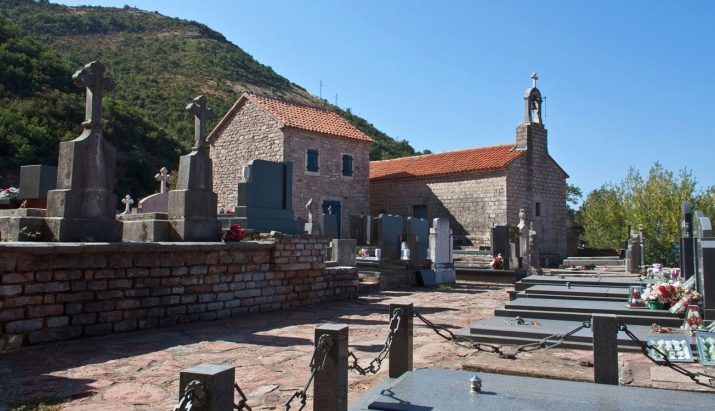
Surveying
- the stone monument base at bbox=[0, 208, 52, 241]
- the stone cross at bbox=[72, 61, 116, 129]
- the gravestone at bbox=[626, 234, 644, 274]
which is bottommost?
the gravestone at bbox=[626, 234, 644, 274]

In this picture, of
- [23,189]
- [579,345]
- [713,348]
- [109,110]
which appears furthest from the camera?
[109,110]

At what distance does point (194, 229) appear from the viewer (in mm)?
9070

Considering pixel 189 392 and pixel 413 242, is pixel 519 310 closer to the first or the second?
pixel 189 392

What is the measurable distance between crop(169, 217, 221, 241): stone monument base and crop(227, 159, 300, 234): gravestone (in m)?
1.98

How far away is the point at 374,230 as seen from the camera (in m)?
20.9

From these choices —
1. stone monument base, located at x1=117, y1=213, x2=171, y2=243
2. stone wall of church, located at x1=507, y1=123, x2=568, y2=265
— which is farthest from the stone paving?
stone wall of church, located at x1=507, y1=123, x2=568, y2=265

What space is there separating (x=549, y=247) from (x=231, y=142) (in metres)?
17.6

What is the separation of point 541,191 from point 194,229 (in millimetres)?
22687

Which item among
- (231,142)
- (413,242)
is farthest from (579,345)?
(231,142)

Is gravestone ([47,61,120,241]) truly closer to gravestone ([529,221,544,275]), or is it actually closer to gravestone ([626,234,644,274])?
gravestone ([529,221,544,275])

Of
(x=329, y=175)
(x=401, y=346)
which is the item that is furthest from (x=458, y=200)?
(x=401, y=346)

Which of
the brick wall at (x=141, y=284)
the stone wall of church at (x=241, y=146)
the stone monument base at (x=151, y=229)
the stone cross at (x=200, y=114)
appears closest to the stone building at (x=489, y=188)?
the stone wall of church at (x=241, y=146)

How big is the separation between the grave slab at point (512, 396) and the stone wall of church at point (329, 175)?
19.4m

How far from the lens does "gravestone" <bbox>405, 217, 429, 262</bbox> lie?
16.6 metres
